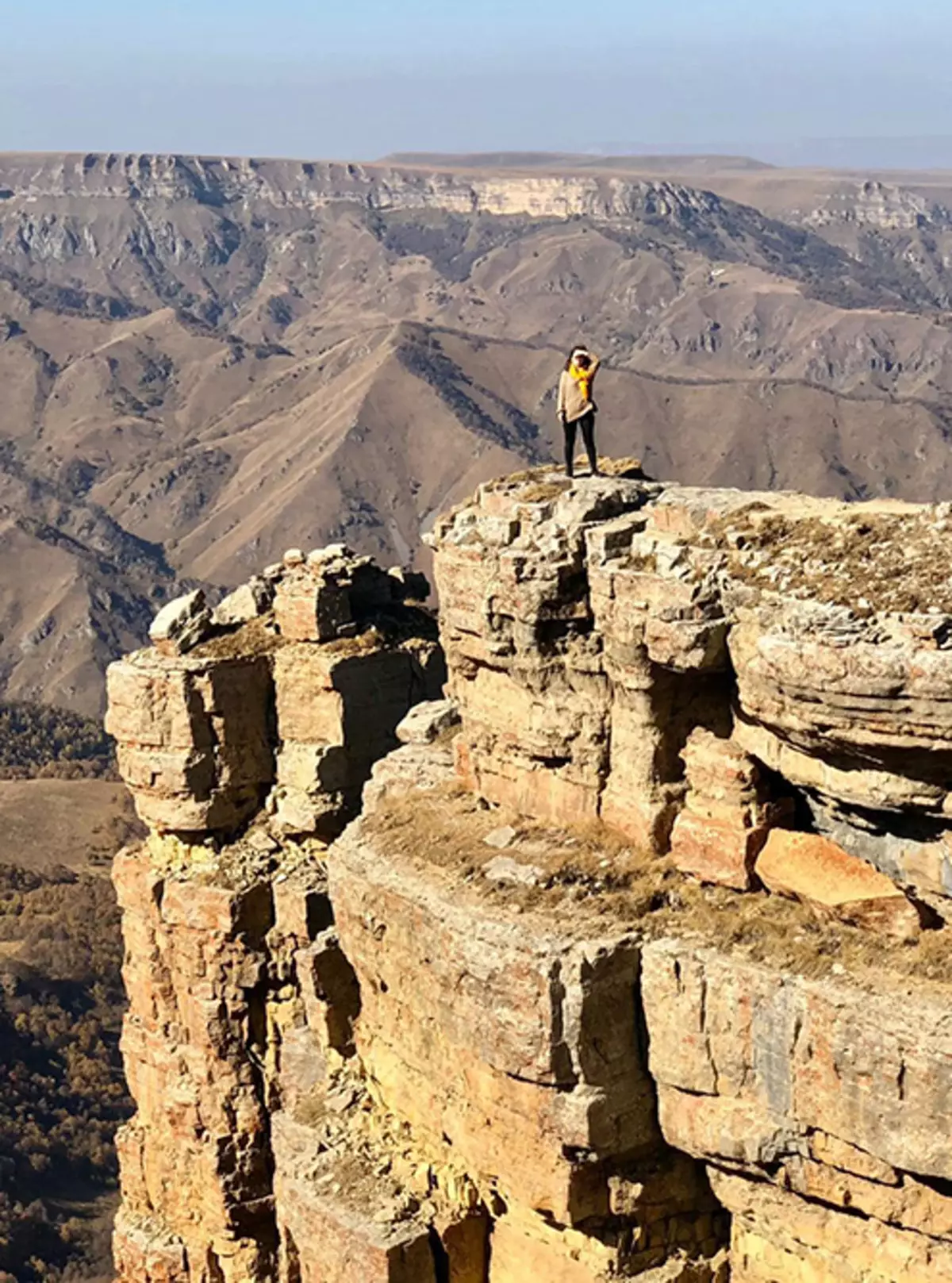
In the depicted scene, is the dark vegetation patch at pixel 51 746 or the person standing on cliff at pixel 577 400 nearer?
the person standing on cliff at pixel 577 400

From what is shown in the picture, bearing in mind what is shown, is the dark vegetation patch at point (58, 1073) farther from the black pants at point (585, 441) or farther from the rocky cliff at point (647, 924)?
the black pants at point (585, 441)

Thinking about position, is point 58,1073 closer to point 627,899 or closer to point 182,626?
point 182,626

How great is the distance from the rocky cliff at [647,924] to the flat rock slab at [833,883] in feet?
0.11

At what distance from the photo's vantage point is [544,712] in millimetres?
20281

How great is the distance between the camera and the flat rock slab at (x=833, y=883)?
55.7 ft

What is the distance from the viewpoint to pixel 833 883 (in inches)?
689

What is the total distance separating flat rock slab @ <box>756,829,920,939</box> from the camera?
17.0 metres

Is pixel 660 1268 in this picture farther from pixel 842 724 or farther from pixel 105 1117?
pixel 105 1117

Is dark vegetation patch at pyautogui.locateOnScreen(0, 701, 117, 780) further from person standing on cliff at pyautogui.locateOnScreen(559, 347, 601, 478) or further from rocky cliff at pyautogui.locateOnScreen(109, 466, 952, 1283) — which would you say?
rocky cliff at pyautogui.locateOnScreen(109, 466, 952, 1283)

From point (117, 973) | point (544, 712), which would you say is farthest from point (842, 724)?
point (117, 973)

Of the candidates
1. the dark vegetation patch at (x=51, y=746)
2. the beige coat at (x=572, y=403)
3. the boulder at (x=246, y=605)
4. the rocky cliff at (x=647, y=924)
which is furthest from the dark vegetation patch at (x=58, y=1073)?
the beige coat at (x=572, y=403)

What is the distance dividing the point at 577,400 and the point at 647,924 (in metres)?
7.25

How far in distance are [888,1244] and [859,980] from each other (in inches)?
99.5

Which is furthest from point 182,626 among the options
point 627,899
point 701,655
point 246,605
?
point 701,655
